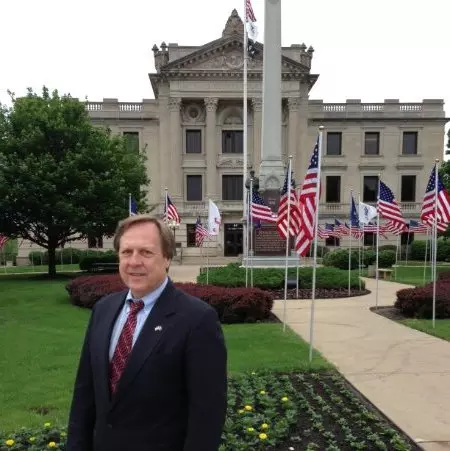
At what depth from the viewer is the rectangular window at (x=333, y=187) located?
160 ft

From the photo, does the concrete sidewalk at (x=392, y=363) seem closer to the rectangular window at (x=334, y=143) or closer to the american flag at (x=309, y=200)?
the american flag at (x=309, y=200)

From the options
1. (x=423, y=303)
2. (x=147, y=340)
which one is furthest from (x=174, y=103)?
(x=147, y=340)

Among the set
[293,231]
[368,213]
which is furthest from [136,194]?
[293,231]

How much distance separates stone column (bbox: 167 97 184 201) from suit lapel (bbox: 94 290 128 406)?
141 feet

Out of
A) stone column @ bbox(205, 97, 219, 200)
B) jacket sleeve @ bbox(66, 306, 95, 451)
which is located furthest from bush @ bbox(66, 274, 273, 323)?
stone column @ bbox(205, 97, 219, 200)

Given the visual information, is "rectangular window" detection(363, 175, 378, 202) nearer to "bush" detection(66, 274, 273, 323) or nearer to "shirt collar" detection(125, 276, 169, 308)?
"bush" detection(66, 274, 273, 323)

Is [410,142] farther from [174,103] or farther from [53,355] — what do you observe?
[53,355]

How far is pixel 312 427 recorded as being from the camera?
15.3 ft

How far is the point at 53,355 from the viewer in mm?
7812

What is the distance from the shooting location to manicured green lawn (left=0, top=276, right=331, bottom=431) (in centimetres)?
548

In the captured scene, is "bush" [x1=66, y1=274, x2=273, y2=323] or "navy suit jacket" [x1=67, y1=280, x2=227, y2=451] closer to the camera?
"navy suit jacket" [x1=67, y1=280, x2=227, y2=451]

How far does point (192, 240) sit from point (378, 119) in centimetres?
2324

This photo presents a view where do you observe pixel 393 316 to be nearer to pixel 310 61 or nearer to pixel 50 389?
pixel 50 389

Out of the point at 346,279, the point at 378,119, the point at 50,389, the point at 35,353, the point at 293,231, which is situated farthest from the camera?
the point at 378,119
